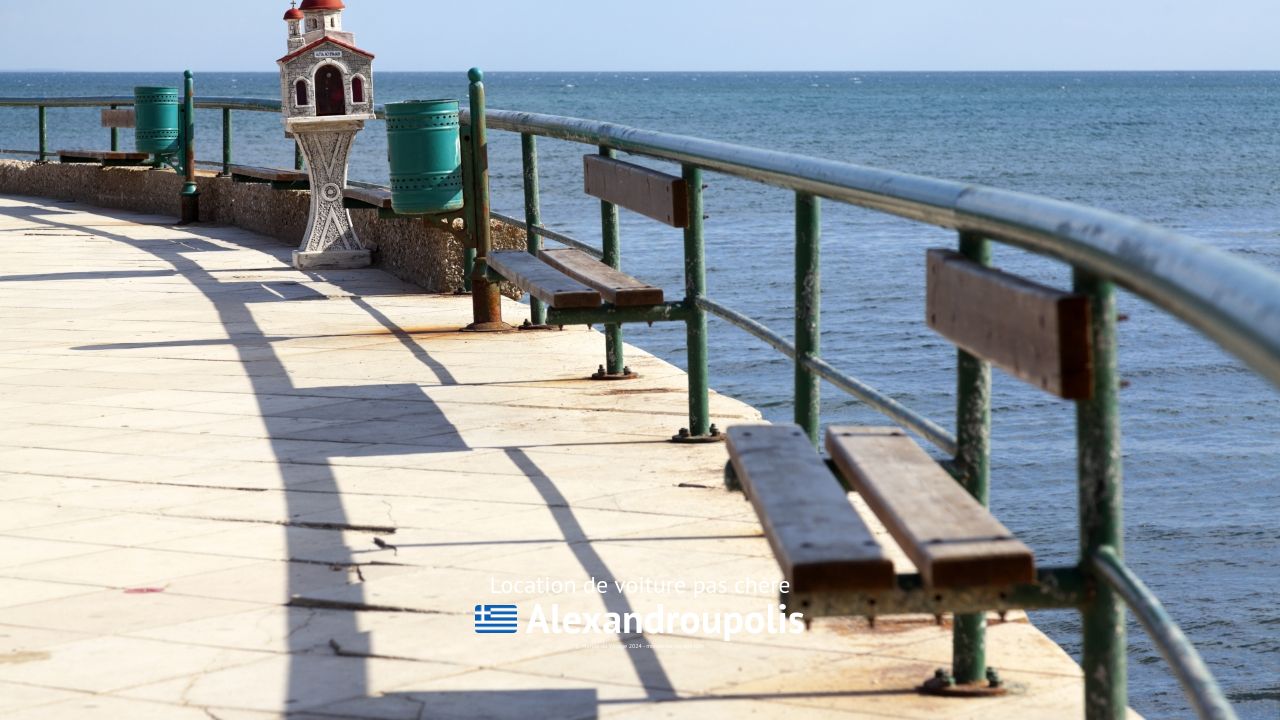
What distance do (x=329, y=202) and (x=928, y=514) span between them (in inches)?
343

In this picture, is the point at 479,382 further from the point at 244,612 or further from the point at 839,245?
the point at 839,245

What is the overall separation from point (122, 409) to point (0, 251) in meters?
6.89

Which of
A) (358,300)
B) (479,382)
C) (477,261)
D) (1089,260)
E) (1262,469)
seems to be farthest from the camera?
(1262,469)

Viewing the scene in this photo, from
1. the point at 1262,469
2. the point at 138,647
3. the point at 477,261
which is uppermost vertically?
the point at 477,261

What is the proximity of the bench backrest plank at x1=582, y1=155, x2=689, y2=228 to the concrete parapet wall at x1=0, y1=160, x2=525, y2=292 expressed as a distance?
238 cm

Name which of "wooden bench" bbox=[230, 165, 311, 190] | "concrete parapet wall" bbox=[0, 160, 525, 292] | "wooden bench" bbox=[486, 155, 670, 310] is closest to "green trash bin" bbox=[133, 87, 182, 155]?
"concrete parapet wall" bbox=[0, 160, 525, 292]

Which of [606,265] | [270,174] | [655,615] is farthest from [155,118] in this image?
[655,615]

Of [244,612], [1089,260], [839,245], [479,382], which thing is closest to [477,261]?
[479,382]

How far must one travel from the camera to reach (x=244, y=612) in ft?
12.2

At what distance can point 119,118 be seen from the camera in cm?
1664

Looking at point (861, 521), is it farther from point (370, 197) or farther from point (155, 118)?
point (155, 118)

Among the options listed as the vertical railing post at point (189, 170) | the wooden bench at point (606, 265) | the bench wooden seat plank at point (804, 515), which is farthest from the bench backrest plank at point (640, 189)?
the vertical railing post at point (189, 170)

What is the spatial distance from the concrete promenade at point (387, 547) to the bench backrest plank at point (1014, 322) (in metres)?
0.80

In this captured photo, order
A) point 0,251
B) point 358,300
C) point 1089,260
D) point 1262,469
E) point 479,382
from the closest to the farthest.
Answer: point 1089,260 → point 479,382 → point 358,300 → point 0,251 → point 1262,469
